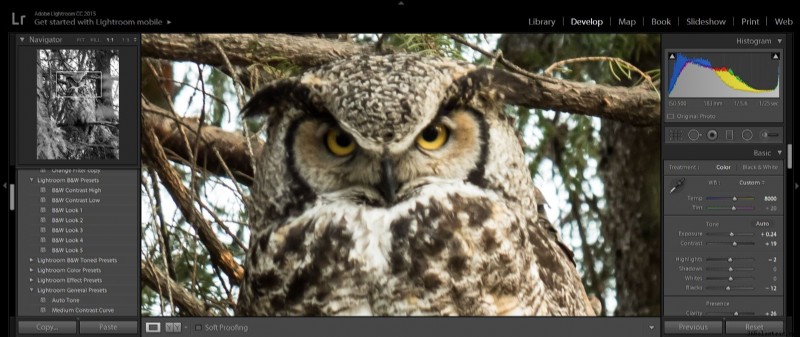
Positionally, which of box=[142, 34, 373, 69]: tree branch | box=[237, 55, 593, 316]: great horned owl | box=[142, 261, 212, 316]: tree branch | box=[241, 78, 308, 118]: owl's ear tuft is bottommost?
box=[142, 261, 212, 316]: tree branch

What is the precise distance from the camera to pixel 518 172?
80.0 inches

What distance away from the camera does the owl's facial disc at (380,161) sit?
1909 millimetres

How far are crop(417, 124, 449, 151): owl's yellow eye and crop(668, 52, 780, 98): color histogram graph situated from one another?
0.41 meters

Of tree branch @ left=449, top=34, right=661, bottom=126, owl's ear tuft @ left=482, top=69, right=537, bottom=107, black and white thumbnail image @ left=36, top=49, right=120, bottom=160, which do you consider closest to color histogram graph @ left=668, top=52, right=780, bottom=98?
owl's ear tuft @ left=482, top=69, right=537, bottom=107

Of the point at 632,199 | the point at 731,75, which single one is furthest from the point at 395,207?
the point at 632,199

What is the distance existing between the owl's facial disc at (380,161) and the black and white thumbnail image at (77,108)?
1.07 feet

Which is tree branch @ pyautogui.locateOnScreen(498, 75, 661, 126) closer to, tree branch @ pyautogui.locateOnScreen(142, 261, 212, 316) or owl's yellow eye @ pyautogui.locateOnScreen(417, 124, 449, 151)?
owl's yellow eye @ pyautogui.locateOnScreen(417, 124, 449, 151)

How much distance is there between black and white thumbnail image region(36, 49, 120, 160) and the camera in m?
1.84

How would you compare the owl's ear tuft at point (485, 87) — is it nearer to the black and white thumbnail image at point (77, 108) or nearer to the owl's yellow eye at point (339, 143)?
the owl's yellow eye at point (339, 143)

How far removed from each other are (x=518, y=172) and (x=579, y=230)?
149cm

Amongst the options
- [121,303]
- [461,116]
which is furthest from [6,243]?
[461,116]

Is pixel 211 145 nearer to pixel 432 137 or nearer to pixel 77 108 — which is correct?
pixel 77 108
